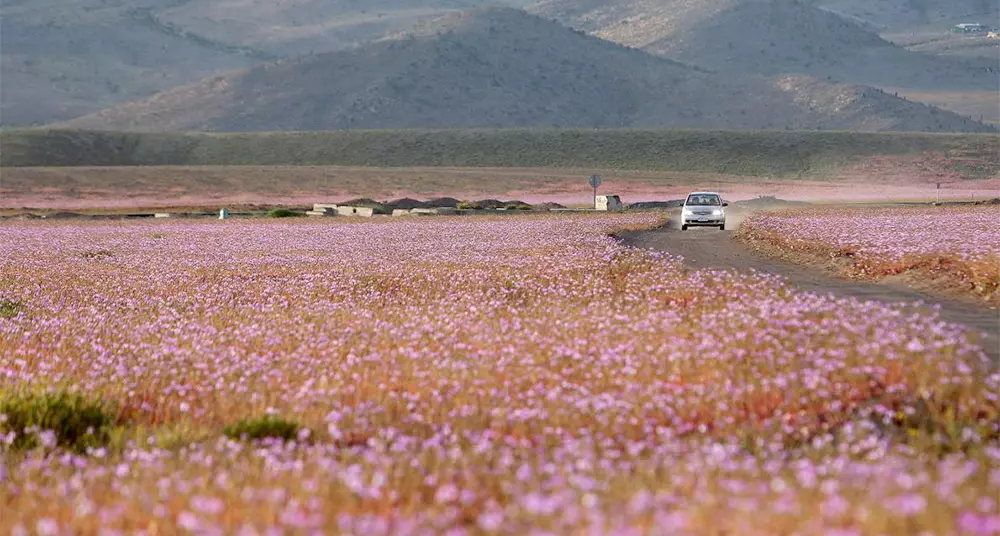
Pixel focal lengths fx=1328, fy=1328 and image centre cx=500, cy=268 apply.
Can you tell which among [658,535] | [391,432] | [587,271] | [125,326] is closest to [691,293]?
[587,271]

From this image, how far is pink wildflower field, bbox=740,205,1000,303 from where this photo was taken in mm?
21688

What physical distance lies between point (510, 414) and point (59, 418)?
11.0 ft

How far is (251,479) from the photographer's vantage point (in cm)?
734

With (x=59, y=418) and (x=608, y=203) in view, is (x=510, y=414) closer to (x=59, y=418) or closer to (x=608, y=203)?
(x=59, y=418)

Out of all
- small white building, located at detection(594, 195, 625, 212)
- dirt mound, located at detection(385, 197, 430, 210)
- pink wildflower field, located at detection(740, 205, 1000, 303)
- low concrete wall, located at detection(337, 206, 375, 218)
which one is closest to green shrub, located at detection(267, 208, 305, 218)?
low concrete wall, located at detection(337, 206, 375, 218)

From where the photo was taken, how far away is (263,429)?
29.9 ft

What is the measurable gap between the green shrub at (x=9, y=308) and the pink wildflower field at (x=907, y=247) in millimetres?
13583

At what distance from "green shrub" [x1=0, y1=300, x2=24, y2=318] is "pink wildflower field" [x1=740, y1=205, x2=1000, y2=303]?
1358 centimetres

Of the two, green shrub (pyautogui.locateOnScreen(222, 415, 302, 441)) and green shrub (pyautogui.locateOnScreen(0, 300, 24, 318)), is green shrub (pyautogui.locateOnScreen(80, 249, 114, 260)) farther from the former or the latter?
green shrub (pyautogui.locateOnScreen(222, 415, 302, 441))

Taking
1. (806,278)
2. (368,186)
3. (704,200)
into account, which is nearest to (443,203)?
(704,200)

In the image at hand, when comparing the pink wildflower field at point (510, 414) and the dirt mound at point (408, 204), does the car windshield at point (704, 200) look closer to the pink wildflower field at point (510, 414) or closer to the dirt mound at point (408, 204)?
the pink wildflower field at point (510, 414)

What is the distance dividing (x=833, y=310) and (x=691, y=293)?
3855mm

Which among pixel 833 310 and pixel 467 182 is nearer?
pixel 833 310

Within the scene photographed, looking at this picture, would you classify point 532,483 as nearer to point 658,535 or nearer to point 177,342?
point 658,535
